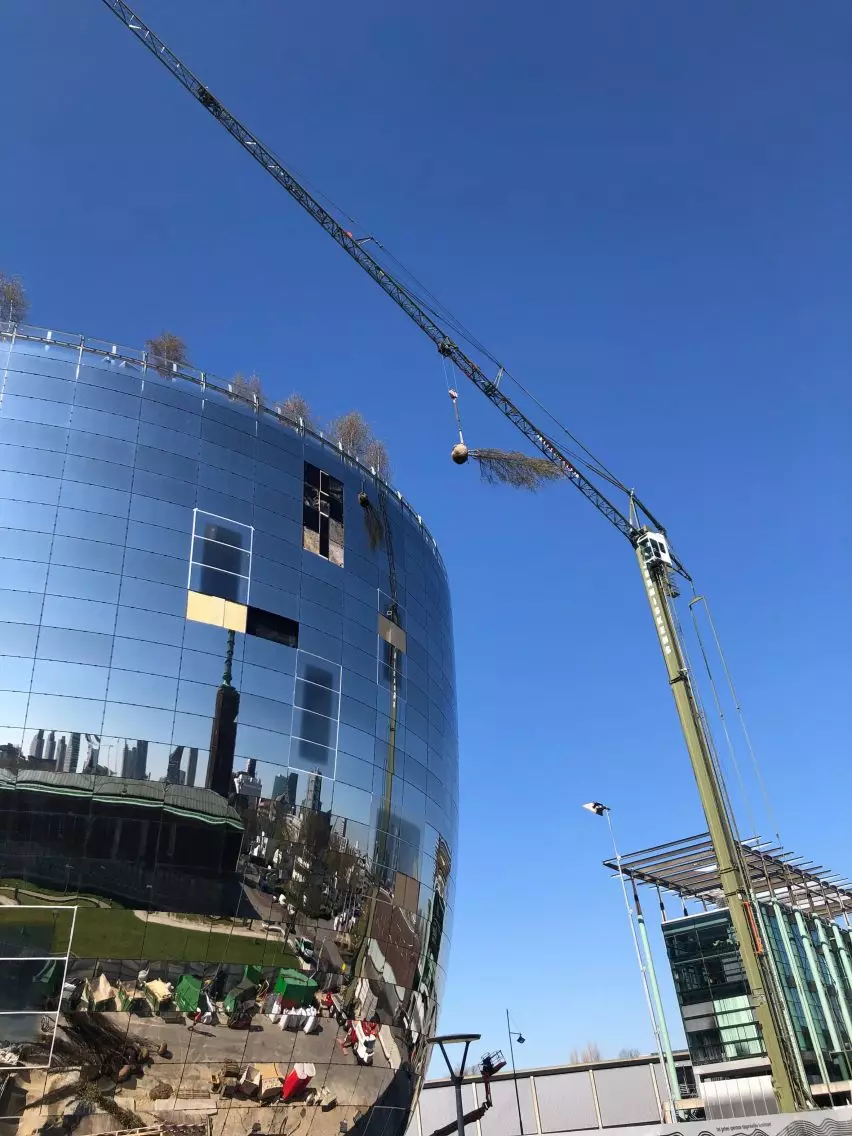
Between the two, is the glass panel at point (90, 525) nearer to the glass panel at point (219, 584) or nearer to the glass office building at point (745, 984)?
the glass panel at point (219, 584)

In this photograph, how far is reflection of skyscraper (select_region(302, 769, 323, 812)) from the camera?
23719 mm

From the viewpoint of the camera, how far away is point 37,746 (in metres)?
20.7

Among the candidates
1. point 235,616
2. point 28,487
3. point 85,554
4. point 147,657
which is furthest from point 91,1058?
point 28,487

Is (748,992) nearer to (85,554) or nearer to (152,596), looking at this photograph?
(152,596)

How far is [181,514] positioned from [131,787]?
296 inches

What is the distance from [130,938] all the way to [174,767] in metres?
3.83

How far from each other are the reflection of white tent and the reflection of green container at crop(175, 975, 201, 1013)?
57.2 inches

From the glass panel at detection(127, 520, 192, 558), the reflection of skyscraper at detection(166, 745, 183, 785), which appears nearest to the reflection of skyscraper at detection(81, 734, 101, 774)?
the reflection of skyscraper at detection(166, 745, 183, 785)

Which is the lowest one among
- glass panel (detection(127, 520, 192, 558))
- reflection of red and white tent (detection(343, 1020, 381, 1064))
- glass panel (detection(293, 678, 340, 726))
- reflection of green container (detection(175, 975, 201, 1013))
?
reflection of red and white tent (detection(343, 1020, 381, 1064))

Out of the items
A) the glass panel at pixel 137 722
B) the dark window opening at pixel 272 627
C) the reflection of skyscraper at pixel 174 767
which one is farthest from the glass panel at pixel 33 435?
the reflection of skyscraper at pixel 174 767

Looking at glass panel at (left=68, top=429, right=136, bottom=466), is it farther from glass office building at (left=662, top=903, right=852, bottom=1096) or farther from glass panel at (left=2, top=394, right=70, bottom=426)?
glass office building at (left=662, top=903, right=852, bottom=1096)

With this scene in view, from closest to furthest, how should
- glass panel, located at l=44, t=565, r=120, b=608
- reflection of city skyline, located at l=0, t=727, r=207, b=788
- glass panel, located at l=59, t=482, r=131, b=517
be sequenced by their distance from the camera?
reflection of city skyline, located at l=0, t=727, r=207, b=788, glass panel, located at l=44, t=565, r=120, b=608, glass panel, located at l=59, t=482, r=131, b=517

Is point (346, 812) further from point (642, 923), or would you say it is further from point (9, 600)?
point (642, 923)

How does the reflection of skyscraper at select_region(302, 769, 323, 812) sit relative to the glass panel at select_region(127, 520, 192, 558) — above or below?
below
